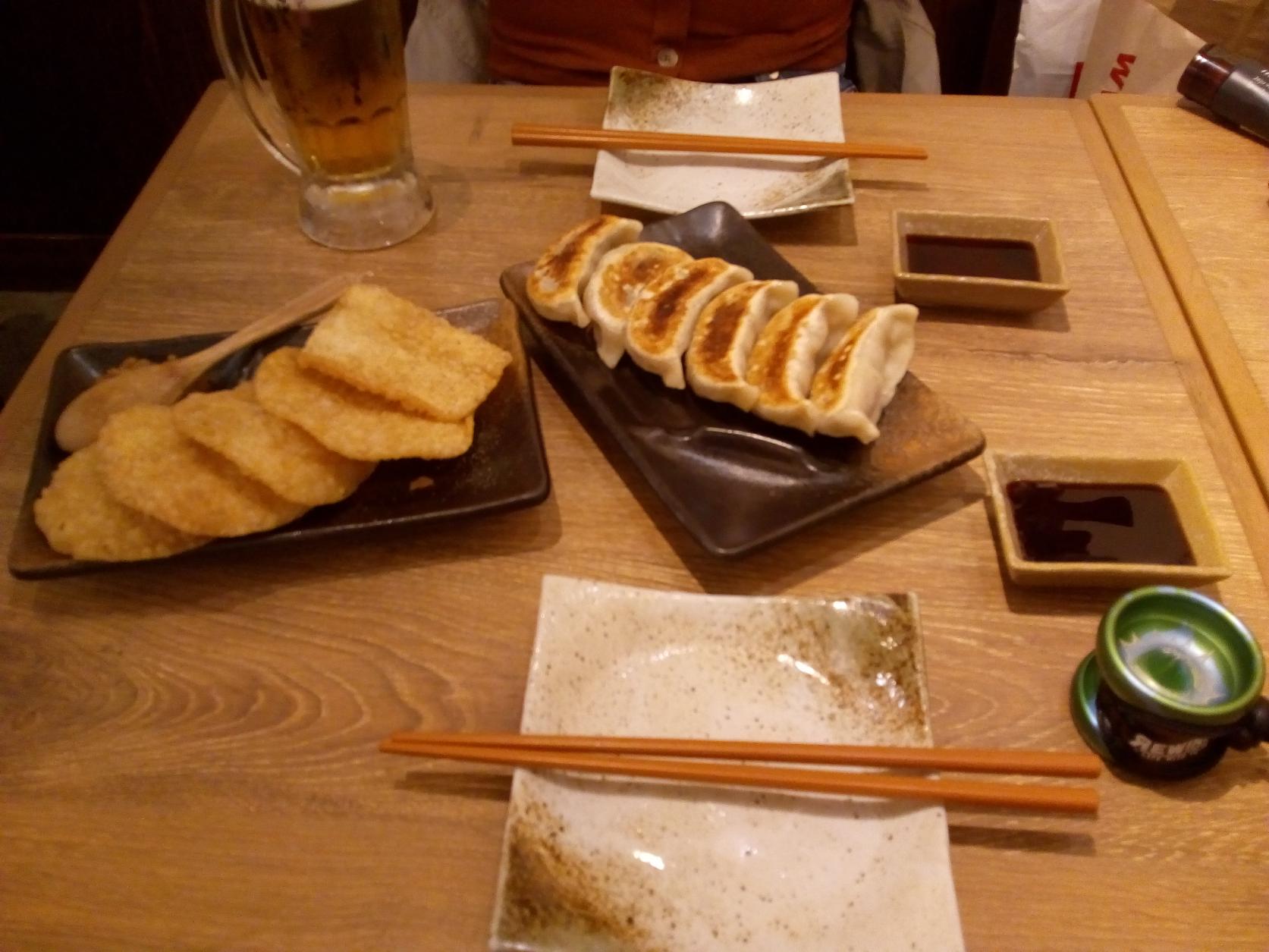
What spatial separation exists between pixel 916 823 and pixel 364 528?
75 cm

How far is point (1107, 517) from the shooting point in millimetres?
1219

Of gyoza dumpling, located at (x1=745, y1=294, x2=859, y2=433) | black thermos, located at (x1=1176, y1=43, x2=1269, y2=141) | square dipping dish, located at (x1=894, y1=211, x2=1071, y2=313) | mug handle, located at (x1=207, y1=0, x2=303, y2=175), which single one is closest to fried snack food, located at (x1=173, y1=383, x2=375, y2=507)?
gyoza dumpling, located at (x1=745, y1=294, x2=859, y2=433)

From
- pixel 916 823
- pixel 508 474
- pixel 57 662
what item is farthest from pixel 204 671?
pixel 916 823

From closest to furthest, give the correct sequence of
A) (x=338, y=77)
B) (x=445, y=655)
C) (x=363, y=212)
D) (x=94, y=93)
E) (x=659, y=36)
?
(x=445, y=655) < (x=338, y=77) < (x=363, y=212) < (x=659, y=36) < (x=94, y=93)

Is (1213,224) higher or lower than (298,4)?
lower

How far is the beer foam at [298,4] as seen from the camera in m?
1.41

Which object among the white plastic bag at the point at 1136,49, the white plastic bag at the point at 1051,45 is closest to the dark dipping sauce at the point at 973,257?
the white plastic bag at the point at 1136,49

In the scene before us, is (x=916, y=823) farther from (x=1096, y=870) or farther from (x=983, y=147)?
(x=983, y=147)

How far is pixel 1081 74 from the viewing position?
2.79 meters

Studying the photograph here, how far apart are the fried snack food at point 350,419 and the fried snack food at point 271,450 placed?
0.06 ft

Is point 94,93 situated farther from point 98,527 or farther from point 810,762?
point 810,762

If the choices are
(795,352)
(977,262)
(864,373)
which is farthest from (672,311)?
(977,262)

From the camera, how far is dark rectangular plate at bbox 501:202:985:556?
3.99 ft

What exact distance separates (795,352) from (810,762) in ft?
2.01
